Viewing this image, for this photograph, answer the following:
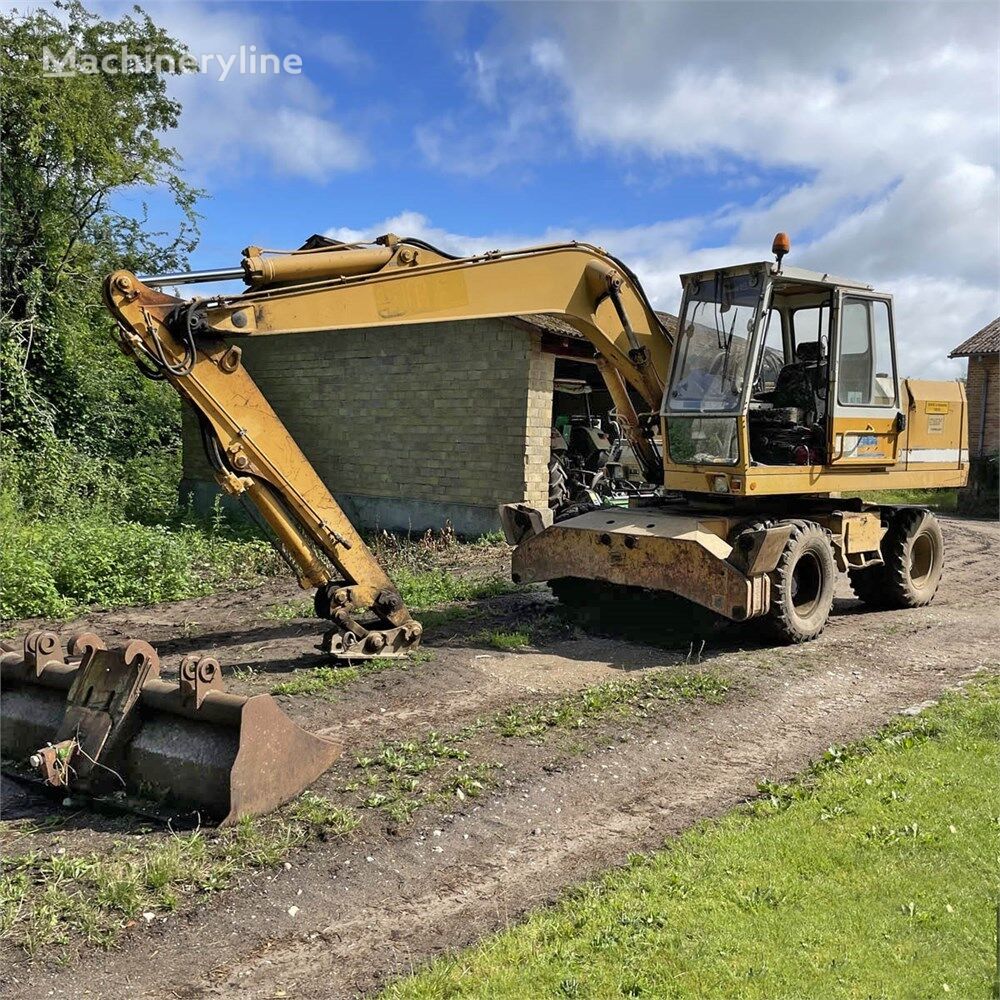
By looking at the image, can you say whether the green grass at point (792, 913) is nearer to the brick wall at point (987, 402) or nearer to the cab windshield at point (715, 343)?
the cab windshield at point (715, 343)

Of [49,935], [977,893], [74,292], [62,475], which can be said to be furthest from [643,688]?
[74,292]

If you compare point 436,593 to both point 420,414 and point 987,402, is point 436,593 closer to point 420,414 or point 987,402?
point 420,414

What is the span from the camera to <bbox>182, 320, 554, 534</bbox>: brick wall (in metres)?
13.6

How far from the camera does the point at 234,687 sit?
6699 mm

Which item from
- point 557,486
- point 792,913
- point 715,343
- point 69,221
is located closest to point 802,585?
point 715,343

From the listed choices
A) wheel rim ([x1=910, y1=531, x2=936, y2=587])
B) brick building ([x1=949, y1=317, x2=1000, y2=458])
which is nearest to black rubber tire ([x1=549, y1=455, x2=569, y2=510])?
wheel rim ([x1=910, y1=531, x2=936, y2=587])

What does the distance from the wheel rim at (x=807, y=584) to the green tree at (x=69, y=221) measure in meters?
15.0

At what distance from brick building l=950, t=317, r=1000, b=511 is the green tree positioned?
1971 cm

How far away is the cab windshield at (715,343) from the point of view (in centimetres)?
802

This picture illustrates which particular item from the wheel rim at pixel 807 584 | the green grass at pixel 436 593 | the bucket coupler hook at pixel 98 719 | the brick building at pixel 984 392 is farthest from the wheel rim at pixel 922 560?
the brick building at pixel 984 392

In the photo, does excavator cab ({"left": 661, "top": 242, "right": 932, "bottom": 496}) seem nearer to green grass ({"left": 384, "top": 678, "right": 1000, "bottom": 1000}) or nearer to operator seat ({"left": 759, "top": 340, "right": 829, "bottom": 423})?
operator seat ({"left": 759, "top": 340, "right": 829, "bottom": 423})

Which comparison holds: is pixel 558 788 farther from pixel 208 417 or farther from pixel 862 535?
pixel 862 535

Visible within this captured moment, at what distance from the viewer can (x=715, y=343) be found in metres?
8.23

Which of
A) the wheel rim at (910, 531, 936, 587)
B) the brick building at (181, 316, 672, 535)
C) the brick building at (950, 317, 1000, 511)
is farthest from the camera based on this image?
the brick building at (950, 317, 1000, 511)
